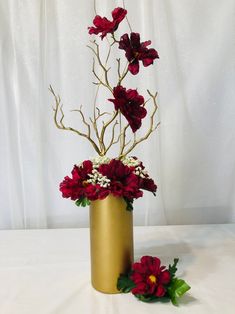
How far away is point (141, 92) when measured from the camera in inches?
46.4

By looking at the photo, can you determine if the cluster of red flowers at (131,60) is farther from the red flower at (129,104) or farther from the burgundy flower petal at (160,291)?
the burgundy flower petal at (160,291)

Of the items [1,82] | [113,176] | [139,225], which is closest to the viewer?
[113,176]

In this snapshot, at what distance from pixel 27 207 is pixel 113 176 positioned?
2.17ft

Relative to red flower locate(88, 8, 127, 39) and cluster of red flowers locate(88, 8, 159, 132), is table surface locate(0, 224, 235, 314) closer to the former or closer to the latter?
cluster of red flowers locate(88, 8, 159, 132)

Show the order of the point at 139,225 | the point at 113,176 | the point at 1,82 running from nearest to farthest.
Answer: the point at 113,176 < the point at 1,82 < the point at 139,225

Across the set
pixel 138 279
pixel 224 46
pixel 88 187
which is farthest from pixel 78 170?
pixel 224 46

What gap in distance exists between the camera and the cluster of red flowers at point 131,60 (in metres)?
0.68

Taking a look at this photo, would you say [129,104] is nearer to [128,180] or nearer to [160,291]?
[128,180]

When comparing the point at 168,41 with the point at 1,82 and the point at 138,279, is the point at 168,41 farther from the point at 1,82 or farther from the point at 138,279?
the point at 138,279

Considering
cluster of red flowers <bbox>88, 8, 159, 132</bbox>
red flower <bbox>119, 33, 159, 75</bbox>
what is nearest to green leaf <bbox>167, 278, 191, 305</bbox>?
cluster of red flowers <bbox>88, 8, 159, 132</bbox>

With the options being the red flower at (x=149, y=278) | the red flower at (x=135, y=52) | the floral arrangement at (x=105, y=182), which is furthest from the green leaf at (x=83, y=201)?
Answer: the red flower at (x=135, y=52)

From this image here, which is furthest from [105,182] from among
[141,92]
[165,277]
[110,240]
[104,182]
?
[141,92]

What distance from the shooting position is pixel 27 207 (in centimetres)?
124

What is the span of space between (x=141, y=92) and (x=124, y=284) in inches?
27.3
